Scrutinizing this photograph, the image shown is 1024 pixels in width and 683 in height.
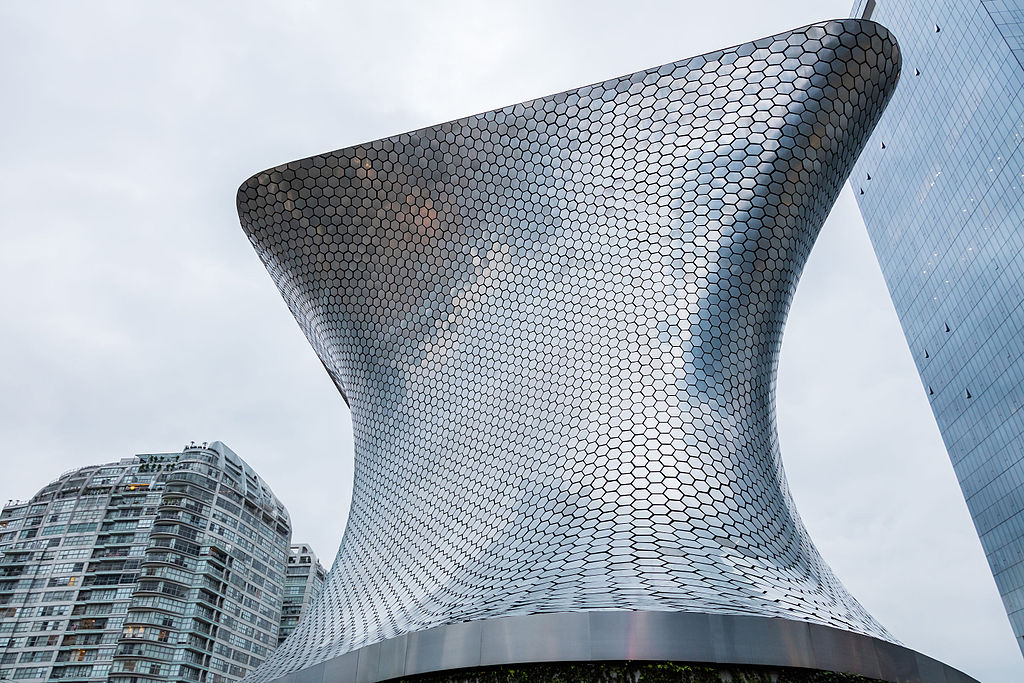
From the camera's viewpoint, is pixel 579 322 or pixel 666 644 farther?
pixel 579 322

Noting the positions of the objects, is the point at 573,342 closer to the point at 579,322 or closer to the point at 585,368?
the point at 579,322

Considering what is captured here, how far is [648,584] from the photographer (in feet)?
33.0

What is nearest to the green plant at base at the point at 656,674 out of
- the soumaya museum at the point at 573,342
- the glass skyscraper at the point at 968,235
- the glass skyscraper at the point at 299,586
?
the soumaya museum at the point at 573,342

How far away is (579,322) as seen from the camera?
14.7 meters

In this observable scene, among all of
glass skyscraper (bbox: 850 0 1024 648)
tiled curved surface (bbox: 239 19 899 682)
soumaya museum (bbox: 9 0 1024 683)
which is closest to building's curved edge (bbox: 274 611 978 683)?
soumaya museum (bbox: 9 0 1024 683)

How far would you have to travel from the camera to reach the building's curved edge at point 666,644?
8141 mm

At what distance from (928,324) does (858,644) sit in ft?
156

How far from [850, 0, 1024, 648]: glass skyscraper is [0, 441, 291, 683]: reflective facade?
48.2 metres

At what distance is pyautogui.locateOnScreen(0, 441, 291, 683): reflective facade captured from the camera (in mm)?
47156

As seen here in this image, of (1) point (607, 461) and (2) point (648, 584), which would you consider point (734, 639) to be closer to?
(2) point (648, 584)

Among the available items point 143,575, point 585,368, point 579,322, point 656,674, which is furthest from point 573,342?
point 143,575

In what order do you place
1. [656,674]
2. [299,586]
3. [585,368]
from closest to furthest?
[656,674]
[585,368]
[299,586]

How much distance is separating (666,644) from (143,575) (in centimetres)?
5019

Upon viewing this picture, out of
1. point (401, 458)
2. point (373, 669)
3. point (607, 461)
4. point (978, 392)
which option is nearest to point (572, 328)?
point (607, 461)
